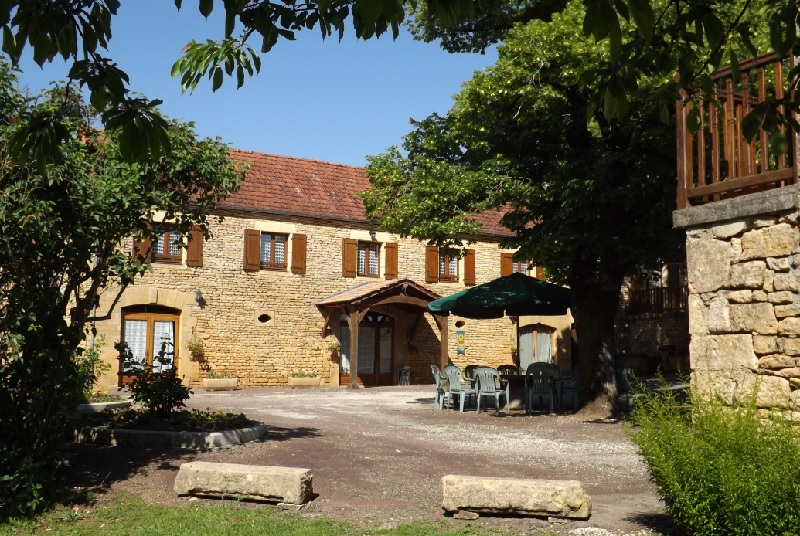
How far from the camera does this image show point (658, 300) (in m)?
24.0

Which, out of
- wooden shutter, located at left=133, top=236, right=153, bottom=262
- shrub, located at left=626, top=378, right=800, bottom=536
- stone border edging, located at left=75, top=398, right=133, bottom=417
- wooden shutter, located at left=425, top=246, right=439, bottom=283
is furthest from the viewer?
wooden shutter, located at left=425, top=246, right=439, bottom=283

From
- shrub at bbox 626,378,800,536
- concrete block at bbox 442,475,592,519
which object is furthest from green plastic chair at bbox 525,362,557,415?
shrub at bbox 626,378,800,536

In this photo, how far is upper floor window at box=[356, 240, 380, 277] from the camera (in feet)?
84.0

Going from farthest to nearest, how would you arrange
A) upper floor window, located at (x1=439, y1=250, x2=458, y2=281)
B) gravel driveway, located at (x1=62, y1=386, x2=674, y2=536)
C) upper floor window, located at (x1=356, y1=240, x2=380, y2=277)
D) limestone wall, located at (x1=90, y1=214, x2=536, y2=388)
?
upper floor window, located at (x1=439, y1=250, x2=458, y2=281), upper floor window, located at (x1=356, y1=240, x2=380, y2=277), limestone wall, located at (x1=90, y1=214, x2=536, y2=388), gravel driveway, located at (x1=62, y1=386, x2=674, y2=536)

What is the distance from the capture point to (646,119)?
12.5 m

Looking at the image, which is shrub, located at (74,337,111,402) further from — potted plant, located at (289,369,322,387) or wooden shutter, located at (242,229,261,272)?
potted plant, located at (289,369,322,387)

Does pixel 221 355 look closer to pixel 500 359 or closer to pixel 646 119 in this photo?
pixel 500 359

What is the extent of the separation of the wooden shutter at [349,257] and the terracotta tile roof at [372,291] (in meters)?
0.45

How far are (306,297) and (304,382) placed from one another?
2318mm

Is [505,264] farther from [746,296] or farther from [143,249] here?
[746,296]

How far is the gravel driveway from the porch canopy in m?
8.42

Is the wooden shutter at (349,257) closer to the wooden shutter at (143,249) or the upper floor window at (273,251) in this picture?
the upper floor window at (273,251)

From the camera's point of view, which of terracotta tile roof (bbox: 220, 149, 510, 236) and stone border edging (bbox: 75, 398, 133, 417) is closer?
stone border edging (bbox: 75, 398, 133, 417)

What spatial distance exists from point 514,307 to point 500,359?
38.7 ft
